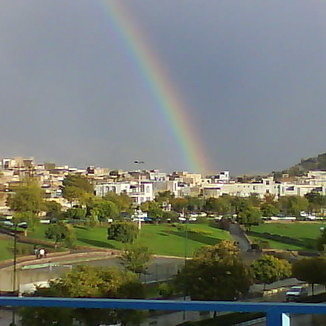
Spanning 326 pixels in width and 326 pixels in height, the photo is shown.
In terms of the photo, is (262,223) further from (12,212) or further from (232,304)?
(232,304)

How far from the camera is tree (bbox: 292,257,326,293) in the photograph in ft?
35.1

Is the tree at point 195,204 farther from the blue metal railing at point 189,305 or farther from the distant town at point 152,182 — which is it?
the blue metal railing at point 189,305

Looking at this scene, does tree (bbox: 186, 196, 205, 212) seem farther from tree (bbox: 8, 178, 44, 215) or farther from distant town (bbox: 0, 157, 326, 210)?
tree (bbox: 8, 178, 44, 215)

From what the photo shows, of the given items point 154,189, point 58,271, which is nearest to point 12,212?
point 58,271

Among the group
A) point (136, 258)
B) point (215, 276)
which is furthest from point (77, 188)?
point (215, 276)

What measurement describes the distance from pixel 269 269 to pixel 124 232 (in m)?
4.32

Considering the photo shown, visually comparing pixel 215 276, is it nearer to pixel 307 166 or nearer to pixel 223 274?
pixel 223 274

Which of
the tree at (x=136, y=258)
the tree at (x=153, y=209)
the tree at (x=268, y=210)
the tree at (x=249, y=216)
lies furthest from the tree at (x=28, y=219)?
the tree at (x=268, y=210)

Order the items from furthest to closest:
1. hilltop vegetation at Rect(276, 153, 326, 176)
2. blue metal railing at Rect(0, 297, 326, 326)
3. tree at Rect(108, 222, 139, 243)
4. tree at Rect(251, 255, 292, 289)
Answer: hilltop vegetation at Rect(276, 153, 326, 176), tree at Rect(108, 222, 139, 243), tree at Rect(251, 255, 292, 289), blue metal railing at Rect(0, 297, 326, 326)

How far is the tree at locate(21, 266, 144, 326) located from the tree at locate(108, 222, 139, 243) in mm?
2542

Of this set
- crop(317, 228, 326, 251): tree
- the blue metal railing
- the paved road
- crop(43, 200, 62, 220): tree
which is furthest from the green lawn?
the blue metal railing

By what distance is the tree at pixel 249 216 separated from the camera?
1559cm

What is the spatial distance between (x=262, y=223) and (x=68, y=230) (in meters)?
5.46

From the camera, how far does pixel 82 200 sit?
619 inches
